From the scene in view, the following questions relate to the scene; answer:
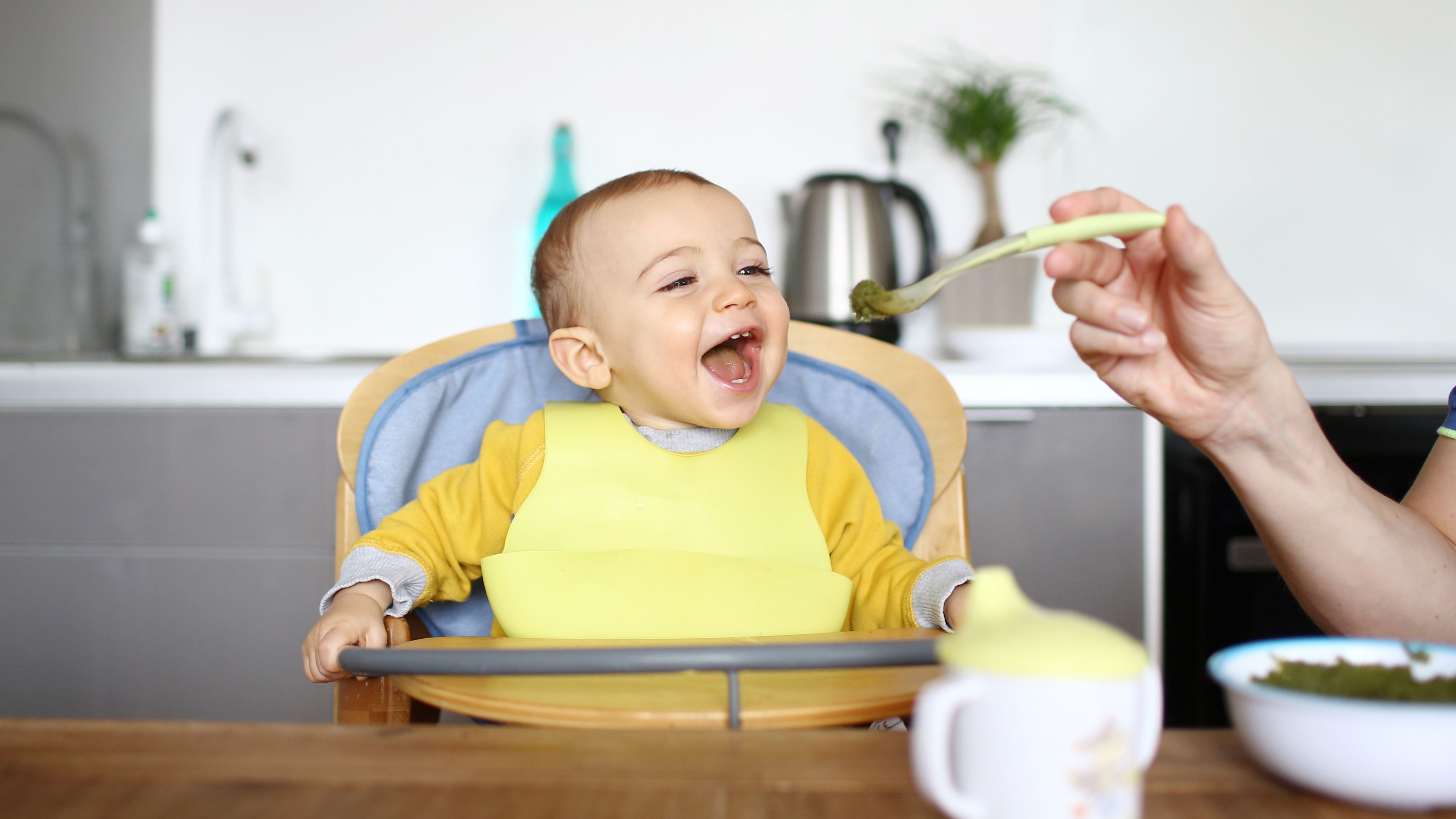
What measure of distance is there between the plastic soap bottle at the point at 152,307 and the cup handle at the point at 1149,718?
2114 millimetres

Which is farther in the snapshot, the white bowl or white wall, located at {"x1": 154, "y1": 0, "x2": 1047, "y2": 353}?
white wall, located at {"x1": 154, "y1": 0, "x2": 1047, "y2": 353}

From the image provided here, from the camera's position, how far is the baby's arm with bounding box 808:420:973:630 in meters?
0.91

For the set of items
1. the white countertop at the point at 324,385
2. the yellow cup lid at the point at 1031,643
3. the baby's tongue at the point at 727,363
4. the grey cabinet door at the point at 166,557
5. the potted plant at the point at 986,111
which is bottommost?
the grey cabinet door at the point at 166,557

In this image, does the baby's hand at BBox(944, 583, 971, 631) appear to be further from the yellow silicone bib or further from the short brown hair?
the short brown hair

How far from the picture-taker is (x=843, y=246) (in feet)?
6.16

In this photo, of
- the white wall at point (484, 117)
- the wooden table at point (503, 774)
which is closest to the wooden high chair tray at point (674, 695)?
the wooden table at point (503, 774)

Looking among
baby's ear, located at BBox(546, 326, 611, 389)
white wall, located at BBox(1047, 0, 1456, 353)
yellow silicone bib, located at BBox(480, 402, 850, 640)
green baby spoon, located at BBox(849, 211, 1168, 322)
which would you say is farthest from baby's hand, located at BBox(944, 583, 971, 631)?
white wall, located at BBox(1047, 0, 1456, 353)

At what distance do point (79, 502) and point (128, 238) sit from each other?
0.71 m

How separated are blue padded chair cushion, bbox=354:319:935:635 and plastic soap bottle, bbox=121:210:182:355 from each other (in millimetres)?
1244

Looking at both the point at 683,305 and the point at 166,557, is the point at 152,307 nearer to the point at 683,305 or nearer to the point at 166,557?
the point at 166,557

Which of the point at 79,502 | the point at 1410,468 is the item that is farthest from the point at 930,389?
the point at 79,502

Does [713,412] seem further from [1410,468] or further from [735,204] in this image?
[1410,468]

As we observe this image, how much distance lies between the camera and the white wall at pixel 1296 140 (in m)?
2.09

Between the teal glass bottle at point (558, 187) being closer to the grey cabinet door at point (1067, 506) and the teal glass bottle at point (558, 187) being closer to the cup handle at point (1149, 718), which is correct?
the grey cabinet door at point (1067, 506)
